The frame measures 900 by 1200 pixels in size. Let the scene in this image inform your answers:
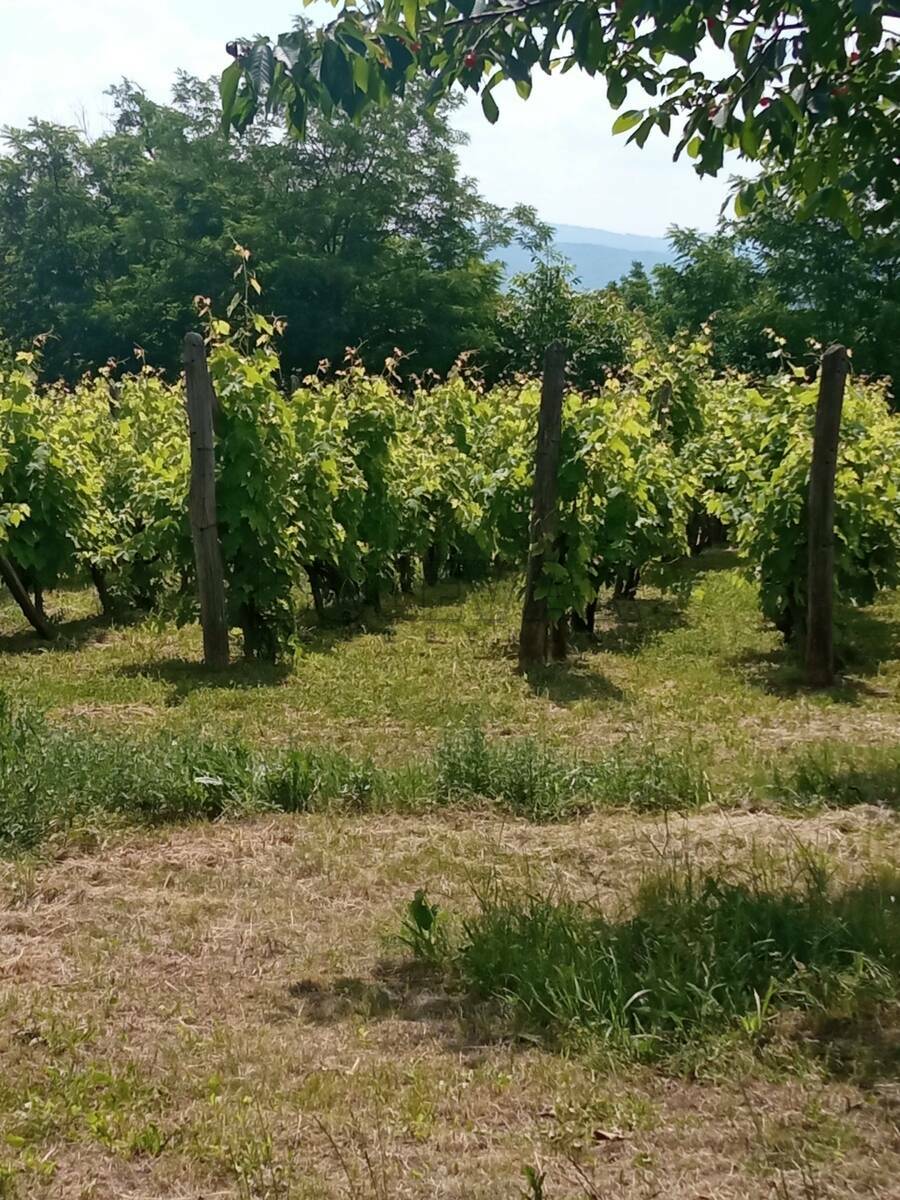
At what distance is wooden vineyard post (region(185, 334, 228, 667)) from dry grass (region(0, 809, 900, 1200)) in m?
3.86

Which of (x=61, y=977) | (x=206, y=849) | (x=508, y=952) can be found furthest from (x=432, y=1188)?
(x=206, y=849)

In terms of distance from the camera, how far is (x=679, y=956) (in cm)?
370

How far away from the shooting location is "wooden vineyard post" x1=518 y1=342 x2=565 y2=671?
8461 mm

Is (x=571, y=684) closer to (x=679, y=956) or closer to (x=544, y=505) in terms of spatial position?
(x=544, y=505)

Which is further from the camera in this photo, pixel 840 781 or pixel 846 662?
pixel 846 662

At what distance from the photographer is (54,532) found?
33.7 ft

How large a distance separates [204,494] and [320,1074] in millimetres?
5707

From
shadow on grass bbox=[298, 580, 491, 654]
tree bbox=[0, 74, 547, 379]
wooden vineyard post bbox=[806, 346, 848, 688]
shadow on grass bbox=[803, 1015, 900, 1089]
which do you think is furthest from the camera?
tree bbox=[0, 74, 547, 379]

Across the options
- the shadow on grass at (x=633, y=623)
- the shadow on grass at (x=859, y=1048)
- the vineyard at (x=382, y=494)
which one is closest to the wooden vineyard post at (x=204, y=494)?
the vineyard at (x=382, y=494)

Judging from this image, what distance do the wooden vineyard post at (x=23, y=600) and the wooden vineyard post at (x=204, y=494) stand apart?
1.89 meters

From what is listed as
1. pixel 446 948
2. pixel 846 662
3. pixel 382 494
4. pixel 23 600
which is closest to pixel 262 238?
pixel 382 494

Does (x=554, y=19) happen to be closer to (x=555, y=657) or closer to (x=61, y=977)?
(x=61, y=977)

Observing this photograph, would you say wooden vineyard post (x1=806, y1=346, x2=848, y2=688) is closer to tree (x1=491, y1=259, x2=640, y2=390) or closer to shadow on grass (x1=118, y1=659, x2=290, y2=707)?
shadow on grass (x1=118, y1=659, x2=290, y2=707)

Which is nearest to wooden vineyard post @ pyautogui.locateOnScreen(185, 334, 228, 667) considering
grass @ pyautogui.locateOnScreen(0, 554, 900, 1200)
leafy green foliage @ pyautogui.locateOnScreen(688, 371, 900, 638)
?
grass @ pyautogui.locateOnScreen(0, 554, 900, 1200)
